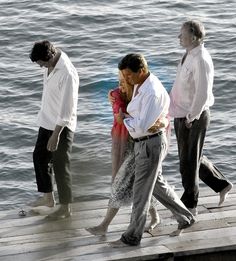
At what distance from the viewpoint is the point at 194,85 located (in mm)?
9602

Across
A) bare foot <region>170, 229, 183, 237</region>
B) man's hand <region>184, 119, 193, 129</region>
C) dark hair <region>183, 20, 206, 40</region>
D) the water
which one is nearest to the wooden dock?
bare foot <region>170, 229, 183, 237</region>

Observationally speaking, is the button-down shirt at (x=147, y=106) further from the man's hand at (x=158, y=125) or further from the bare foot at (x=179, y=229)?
the bare foot at (x=179, y=229)

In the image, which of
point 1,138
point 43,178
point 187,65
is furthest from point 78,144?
point 187,65

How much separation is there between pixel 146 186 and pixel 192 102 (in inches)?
38.0

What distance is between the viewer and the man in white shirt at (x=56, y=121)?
9836 mm

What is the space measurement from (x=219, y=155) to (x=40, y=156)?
5.50 meters

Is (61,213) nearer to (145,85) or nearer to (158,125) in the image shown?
(158,125)

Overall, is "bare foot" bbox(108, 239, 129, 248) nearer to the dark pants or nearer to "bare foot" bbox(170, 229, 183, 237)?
"bare foot" bbox(170, 229, 183, 237)

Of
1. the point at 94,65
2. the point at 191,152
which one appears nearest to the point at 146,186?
the point at 191,152

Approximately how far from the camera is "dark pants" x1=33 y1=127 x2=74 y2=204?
10102 millimetres

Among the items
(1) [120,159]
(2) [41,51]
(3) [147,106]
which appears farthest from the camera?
(2) [41,51]

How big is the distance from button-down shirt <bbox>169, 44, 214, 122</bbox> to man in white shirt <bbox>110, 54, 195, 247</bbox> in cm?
56

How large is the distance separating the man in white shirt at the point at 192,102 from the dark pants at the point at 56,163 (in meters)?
1.09

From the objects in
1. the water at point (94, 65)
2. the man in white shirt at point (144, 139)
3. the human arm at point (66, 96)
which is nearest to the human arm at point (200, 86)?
the man in white shirt at point (144, 139)
